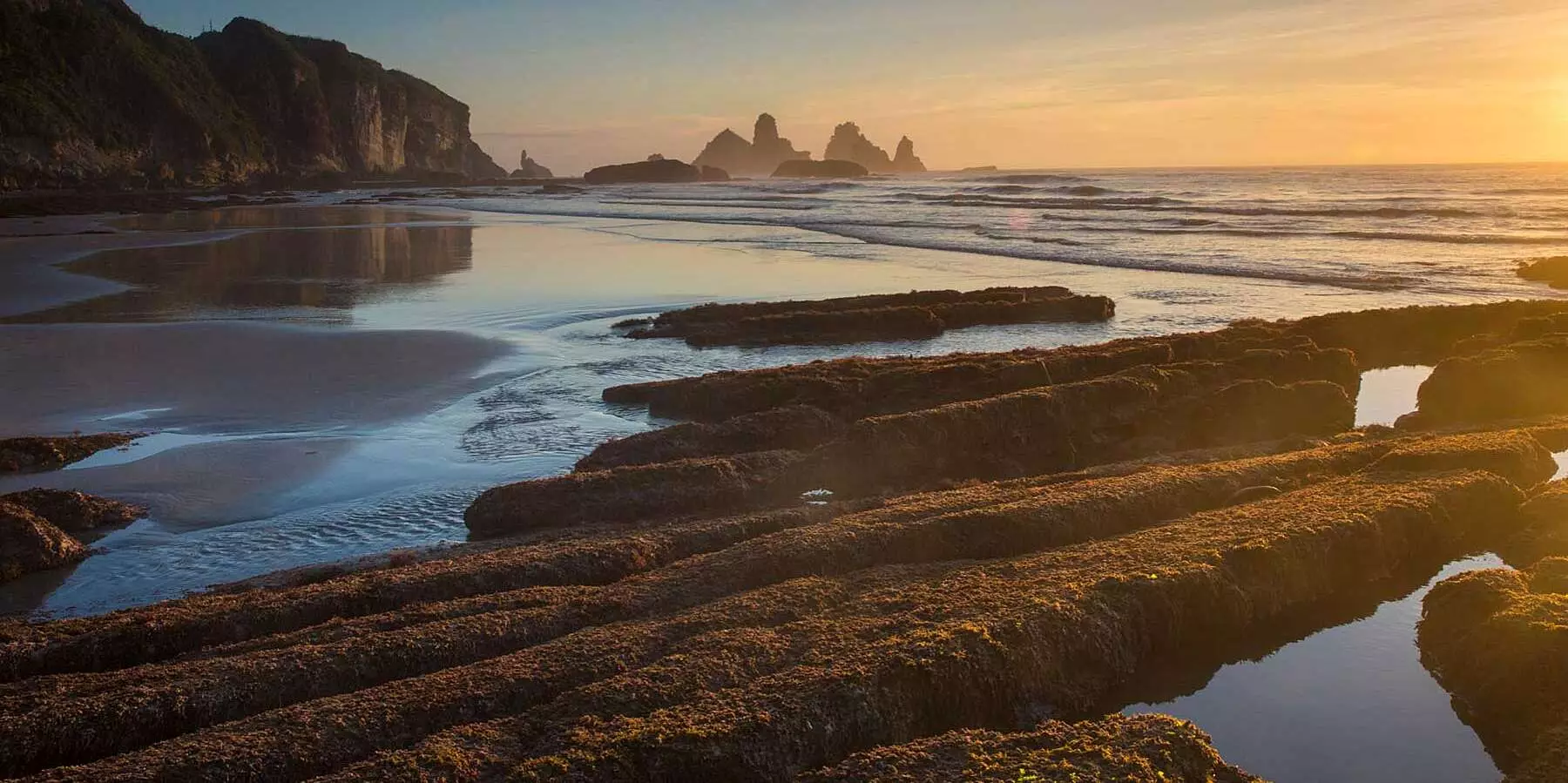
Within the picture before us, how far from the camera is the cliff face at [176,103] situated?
200 feet

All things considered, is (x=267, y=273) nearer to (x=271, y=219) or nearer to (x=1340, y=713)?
(x=271, y=219)

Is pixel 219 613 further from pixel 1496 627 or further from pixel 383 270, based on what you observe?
pixel 383 270

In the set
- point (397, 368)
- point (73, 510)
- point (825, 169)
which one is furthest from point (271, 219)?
point (825, 169)

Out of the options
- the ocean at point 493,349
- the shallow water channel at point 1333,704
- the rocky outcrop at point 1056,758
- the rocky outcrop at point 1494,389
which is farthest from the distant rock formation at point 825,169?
the rocky outcrop at point 1056,758

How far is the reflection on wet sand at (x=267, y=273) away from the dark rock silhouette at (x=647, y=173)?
373ft

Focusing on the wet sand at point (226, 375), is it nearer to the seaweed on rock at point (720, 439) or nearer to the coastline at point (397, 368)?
the coastline at point (397, 368)

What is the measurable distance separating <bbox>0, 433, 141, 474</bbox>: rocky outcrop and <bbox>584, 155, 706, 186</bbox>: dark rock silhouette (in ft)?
461

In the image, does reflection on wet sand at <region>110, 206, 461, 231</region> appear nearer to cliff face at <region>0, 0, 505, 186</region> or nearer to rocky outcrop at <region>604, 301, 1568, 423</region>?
cliff face at <region>0, 0, 505, 186</region>

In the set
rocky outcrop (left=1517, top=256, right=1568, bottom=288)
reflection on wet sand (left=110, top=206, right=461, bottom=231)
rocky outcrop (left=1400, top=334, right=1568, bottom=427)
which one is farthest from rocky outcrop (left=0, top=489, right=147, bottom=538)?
reflection on wet sand (left=110, top=206, right=461, bottom=231)

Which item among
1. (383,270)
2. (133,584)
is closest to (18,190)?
(383,270)

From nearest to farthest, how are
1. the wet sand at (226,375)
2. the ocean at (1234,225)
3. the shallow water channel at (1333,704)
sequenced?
the shallow water channel at (1333,704), the wet sand at (226,375), the ocean at (1234,225)

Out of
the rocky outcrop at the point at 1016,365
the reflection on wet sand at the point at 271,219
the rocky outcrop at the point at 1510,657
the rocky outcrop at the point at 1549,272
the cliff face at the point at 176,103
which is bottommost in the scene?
the rocky outcrop at the point at 1510,657

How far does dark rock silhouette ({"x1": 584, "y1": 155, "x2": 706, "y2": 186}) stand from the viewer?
149 meters

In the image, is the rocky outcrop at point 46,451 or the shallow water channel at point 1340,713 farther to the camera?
the rocky outcrop at point 46,451
